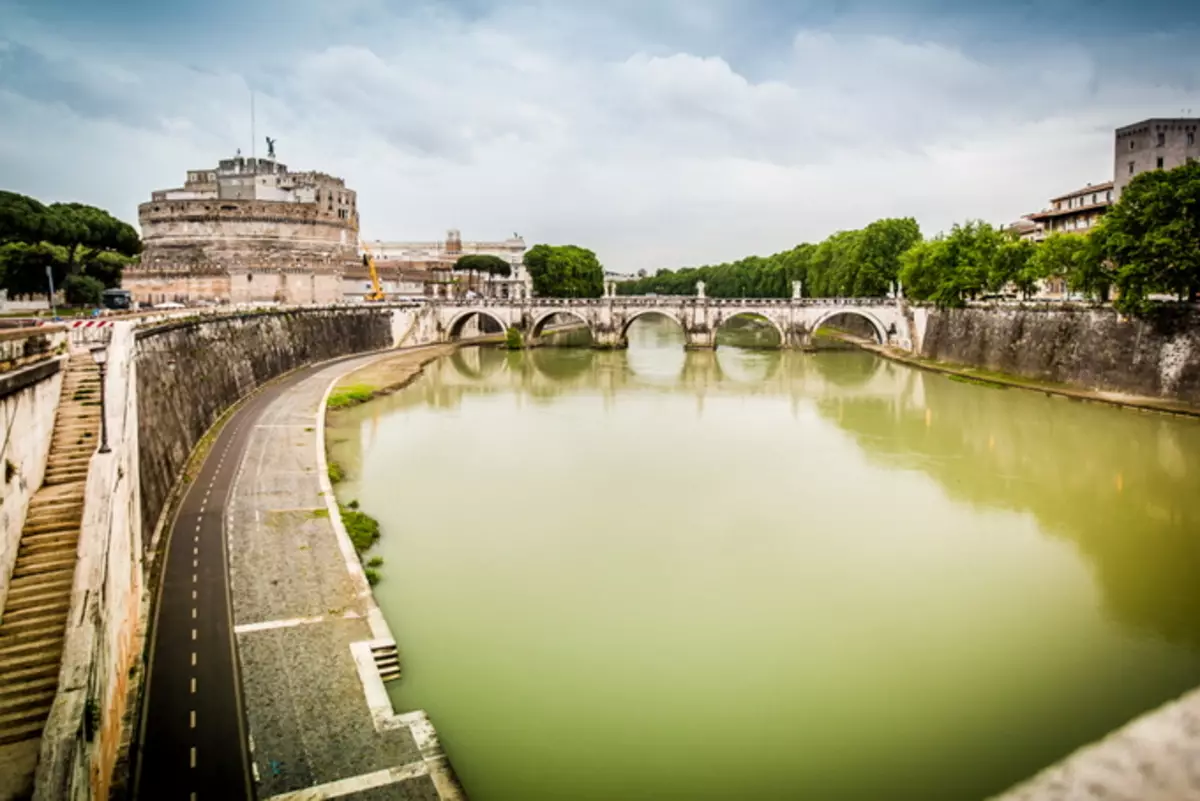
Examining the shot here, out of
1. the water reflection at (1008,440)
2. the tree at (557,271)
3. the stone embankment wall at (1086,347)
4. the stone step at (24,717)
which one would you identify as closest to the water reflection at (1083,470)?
the water reflection at (1008,440)

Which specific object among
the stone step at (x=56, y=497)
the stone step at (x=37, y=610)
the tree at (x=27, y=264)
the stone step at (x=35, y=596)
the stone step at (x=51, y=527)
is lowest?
the stone step at (x=37, y=610)

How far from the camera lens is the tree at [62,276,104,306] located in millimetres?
33875

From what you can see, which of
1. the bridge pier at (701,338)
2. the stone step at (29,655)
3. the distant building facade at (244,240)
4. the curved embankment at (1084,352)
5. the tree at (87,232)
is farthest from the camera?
the bridge pier at (701,338)

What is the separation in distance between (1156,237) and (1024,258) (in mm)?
16402

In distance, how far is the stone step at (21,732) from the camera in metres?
7.61

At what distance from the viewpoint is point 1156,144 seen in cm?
4584

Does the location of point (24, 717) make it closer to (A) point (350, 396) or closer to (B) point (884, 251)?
(A) point (350, 396)

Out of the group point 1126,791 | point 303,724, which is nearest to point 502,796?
point 303,724

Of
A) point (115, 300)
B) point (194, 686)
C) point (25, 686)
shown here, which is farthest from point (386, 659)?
point (115, 300)

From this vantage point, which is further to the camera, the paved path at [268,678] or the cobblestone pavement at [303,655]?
the cobblestone pavement at [303,655]

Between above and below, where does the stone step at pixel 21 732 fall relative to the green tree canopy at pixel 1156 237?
below

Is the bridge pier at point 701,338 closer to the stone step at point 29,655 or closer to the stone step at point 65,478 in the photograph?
the stone step at point 65,478

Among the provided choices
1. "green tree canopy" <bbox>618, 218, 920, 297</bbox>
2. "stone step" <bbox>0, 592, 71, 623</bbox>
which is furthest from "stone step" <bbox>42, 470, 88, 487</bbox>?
"green tree canopy" <bbox>618, 218, 920, 297</bbox>

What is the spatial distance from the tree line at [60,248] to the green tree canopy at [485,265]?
41901 mm
